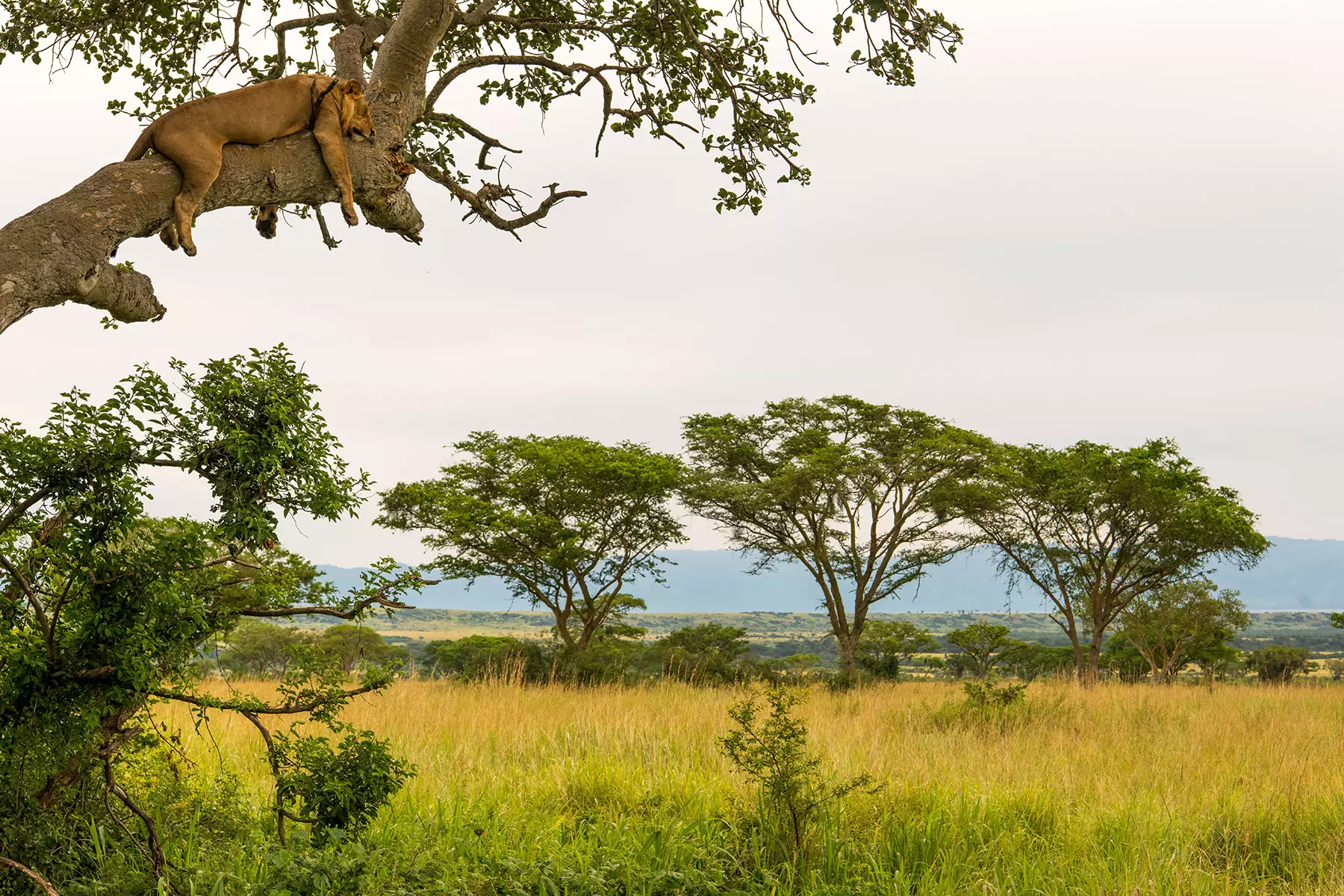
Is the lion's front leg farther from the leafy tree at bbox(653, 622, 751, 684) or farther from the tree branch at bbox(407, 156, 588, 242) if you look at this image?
the leafy tree at bbox(653, 622, 751, 684)

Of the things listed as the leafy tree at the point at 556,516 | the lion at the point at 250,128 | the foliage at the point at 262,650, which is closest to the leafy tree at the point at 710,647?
the leafy tree at the point at 556,516

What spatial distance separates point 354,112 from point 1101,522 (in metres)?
24.6

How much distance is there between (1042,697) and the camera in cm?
1292

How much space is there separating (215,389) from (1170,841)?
545 centimetres

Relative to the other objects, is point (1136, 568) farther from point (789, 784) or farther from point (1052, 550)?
point (789, 784)

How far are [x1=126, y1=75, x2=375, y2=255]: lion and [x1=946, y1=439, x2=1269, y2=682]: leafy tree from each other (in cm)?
2055

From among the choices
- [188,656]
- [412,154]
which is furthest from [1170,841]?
[412,154]

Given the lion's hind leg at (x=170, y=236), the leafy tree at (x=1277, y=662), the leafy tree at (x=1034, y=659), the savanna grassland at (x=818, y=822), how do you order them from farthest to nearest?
the leafy tree at (x=1034, y=659) → the leafy tree at (x=1277, y=662) → the savanna grassland at (x=818, y=822) → the lion's hind leg at (x=170, y=236)

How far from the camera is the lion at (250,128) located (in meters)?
3.26

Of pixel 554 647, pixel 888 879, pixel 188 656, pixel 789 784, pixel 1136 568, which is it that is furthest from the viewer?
pixel 1136 568

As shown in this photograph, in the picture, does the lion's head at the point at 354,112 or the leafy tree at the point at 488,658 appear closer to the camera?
the lion's head at the point at 354,112

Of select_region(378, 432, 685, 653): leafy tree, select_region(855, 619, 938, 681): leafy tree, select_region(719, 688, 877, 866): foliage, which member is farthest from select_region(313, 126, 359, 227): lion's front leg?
select_region(855, 619, 938, 681): leafy tree

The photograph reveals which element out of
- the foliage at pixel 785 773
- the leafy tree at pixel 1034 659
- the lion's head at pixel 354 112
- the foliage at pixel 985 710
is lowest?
the leafy tree at pixel 1034 659

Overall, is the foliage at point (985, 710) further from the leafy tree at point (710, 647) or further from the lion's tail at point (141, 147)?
the leafy tree at point (710, 647)
